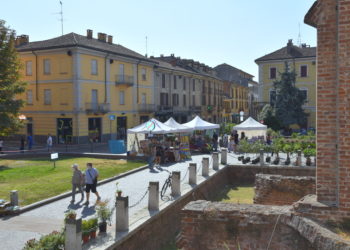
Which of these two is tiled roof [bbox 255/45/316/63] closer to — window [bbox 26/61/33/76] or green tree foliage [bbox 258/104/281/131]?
green tree foliage [bbox 258/104/281/131]

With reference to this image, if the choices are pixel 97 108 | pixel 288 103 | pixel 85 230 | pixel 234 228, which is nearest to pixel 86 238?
pixel 85 230

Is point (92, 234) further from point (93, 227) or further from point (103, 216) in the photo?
point (103, 216)

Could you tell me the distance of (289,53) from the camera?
4925 cm

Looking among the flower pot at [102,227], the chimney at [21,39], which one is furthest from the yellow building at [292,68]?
the flower pot at [102,227]

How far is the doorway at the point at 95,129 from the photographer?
36.4m

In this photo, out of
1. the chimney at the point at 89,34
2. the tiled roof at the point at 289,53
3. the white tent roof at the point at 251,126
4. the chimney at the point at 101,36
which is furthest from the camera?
the tiled roof at the point at 289,53

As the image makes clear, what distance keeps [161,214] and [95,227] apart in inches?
121

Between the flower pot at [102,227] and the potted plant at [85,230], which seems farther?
the flower pot at [102,227]

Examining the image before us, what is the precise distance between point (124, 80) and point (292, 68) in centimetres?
2154

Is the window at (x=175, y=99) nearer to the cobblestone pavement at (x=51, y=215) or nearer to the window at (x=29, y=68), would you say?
the window at (x=29, y=68)

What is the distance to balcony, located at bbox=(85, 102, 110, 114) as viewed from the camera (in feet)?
117

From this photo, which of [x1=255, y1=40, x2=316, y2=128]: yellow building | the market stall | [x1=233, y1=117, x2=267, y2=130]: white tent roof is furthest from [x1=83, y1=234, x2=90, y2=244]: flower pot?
[x1=255, y1=40, x2=316, y2=128]: yellow building

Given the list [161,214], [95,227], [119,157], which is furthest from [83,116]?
[95,227]

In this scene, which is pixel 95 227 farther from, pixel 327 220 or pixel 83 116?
pixel 83 116
